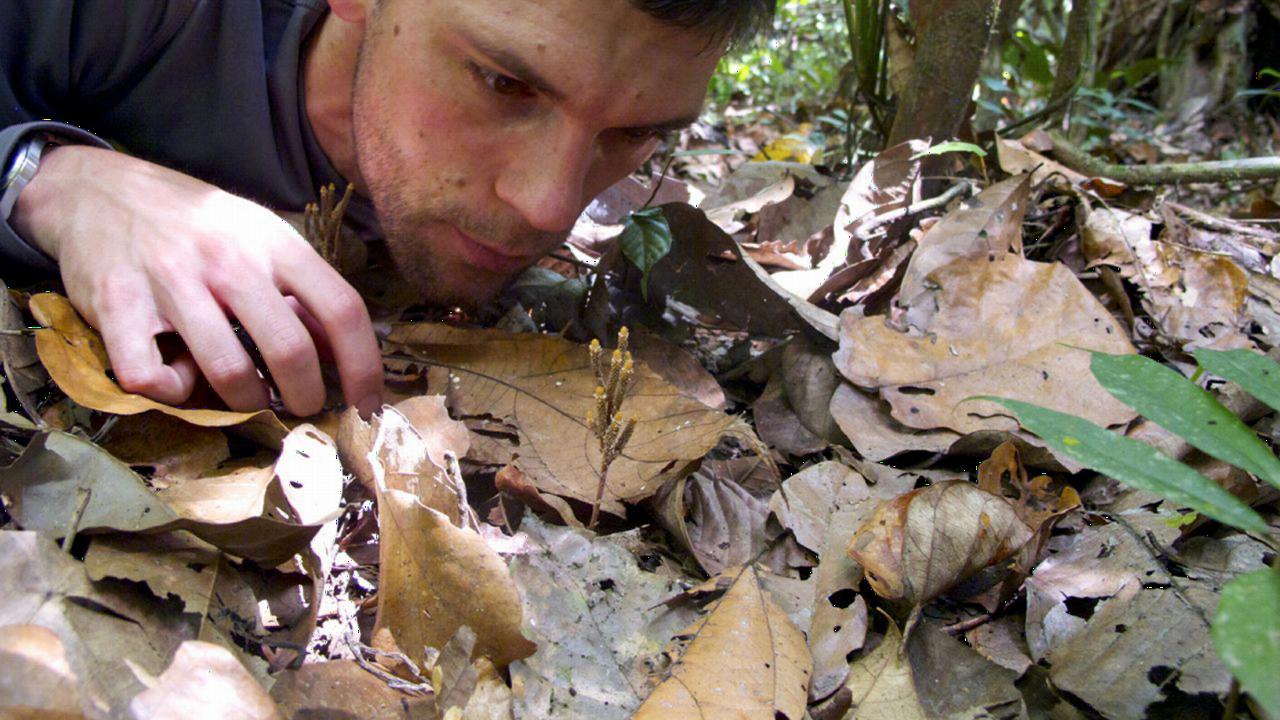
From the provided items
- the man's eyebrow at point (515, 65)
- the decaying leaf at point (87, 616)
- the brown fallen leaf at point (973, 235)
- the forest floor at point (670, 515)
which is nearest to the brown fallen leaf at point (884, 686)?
the forest floor at point (670, 515)

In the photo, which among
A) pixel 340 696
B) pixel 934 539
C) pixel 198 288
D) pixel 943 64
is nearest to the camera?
pixel 340 696

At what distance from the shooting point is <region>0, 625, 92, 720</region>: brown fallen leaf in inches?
27.3

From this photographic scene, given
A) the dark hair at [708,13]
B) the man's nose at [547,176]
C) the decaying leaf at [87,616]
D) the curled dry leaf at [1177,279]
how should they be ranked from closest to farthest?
1. the decaying leaf at [87,616]
2. the dark hair at [708,13]
3. the man's nose at [547,176]
4. the curled dry leaf at [1177,279]

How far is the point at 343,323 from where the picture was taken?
4.60ft

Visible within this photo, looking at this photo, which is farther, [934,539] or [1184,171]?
[1184,171]

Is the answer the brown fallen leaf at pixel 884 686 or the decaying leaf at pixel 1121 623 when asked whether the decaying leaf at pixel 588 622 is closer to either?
the brown fallen leaf at pixel 884 686

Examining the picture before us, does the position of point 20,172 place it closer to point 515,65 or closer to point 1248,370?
point 515,65

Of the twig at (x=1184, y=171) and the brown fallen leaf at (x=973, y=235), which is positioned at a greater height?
the twig at (x=1184, y=171)

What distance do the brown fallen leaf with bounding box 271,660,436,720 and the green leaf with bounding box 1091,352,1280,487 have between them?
0.81 m

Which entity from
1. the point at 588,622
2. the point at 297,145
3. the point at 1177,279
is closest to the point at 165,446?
the point at 588,622

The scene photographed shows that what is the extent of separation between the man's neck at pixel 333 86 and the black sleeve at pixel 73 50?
30 cm

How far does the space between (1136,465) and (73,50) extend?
2.29 m

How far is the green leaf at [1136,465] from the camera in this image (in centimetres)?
74

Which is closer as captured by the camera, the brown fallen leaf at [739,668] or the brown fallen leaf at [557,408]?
the brown fallen leaf at [739,668]
